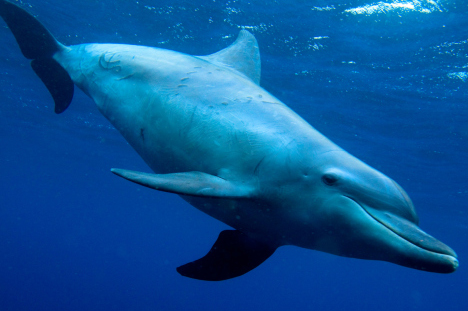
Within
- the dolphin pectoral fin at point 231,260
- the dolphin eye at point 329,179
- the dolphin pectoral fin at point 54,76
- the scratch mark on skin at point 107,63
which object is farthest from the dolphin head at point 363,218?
the dolphin pectoral fin at point 54,76

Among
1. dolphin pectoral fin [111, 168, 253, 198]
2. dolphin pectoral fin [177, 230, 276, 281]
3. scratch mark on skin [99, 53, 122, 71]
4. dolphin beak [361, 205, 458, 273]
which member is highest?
dolphin beak [361, 205, 458, 273]

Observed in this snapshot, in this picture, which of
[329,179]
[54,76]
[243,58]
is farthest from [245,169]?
[54,76]

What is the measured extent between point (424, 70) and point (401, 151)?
8.08 meters

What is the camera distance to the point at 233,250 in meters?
3.92

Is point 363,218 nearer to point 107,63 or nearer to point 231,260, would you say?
point 231,260

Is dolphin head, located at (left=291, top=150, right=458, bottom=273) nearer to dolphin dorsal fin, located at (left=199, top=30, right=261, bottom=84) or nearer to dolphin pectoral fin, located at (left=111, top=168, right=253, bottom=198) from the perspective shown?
dolphin pectoral fin, located at (left=111, top=168, right=253, bottom=198)

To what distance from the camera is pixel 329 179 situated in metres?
2.79

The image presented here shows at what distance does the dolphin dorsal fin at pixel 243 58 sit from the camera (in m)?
4.98

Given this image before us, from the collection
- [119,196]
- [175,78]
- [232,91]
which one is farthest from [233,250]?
[119,196]

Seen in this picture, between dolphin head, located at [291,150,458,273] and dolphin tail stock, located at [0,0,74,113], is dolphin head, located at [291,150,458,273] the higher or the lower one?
the higher one

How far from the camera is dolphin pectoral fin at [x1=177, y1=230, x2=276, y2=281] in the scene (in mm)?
3873

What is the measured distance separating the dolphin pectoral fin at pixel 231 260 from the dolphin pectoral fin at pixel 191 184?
1139 millimetres

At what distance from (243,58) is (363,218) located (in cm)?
342

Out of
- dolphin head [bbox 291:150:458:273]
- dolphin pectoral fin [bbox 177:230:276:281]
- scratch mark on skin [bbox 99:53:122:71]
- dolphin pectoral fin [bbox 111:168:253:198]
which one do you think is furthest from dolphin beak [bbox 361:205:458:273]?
scratch mark on skin [bbox 99:53:122:71]
